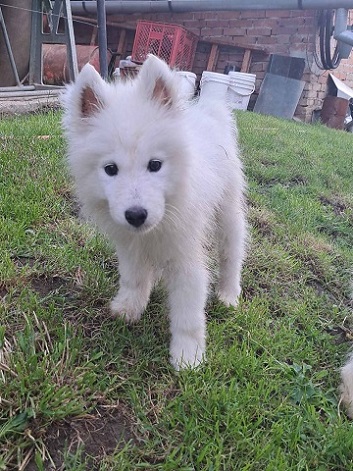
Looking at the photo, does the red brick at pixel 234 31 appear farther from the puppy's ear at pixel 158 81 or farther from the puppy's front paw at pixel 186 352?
the puppy's front paw at pixel 186 352

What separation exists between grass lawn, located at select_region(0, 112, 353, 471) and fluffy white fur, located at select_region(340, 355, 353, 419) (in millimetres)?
59

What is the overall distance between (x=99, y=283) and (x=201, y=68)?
8603 mm

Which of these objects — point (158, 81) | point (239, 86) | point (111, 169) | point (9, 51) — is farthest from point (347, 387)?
point (239, 86)

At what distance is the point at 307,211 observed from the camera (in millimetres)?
4027

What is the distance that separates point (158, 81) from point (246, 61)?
8.58 meters

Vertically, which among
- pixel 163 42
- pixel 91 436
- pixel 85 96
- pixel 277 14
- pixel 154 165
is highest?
pixel 277 14

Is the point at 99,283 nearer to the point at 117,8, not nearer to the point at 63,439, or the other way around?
the point at 63,439

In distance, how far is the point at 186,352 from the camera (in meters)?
2.06

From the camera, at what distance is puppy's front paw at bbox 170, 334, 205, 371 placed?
2039 millimetres

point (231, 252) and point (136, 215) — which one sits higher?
point (136, 215)

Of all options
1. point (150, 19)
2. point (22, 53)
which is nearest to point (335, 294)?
point (22, 53)

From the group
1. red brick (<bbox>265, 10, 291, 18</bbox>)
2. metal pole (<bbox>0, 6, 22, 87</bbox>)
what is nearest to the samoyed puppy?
metal pole (<bbox>0, 6, 22, 87</bbox>)

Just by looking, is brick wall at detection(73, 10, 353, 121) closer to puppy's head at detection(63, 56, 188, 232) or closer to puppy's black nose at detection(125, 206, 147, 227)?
puppy's head at detection(63, 56, 188, 232)

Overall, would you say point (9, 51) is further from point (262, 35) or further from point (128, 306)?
point (262, 35)
